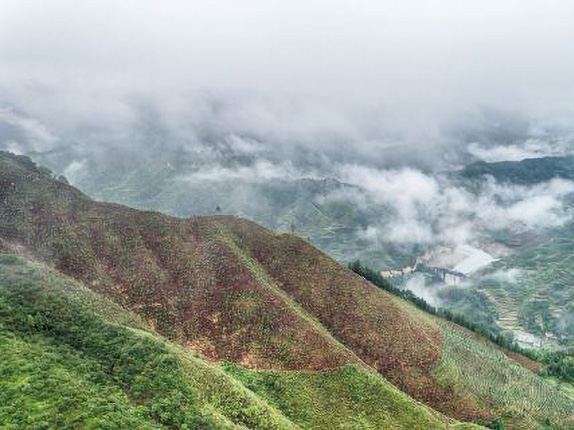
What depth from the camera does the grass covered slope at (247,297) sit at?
4365 inches

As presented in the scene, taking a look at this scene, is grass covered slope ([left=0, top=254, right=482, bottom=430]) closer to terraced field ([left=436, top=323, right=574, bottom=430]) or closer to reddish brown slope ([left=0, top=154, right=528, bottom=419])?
reddish brown slope ([left=0, top=154, right=528, bottom=419])

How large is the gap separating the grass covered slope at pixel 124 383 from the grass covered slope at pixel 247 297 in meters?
2.32

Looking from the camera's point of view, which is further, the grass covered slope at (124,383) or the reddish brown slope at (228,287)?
the reddish brown slope at (228,287)

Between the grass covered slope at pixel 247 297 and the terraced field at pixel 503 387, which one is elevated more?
the grass covered slope at pixel 247 297

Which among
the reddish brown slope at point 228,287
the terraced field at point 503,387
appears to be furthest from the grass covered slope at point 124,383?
the terraced field at point 503,387

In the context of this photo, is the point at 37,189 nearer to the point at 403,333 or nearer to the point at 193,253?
the point at 193,253

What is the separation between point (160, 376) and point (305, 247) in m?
78.9

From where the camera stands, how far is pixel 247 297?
120 m

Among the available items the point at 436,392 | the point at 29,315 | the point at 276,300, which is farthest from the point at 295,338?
the point at 29,315

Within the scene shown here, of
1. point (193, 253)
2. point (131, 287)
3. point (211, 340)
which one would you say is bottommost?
point (211, 340)

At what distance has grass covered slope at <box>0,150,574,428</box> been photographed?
364 feet

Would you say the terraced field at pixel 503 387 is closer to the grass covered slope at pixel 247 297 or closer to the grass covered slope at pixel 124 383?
the grass covered slope at pixel 247 297

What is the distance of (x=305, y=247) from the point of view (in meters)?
149

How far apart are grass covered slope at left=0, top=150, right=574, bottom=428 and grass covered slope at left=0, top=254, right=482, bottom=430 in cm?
232
